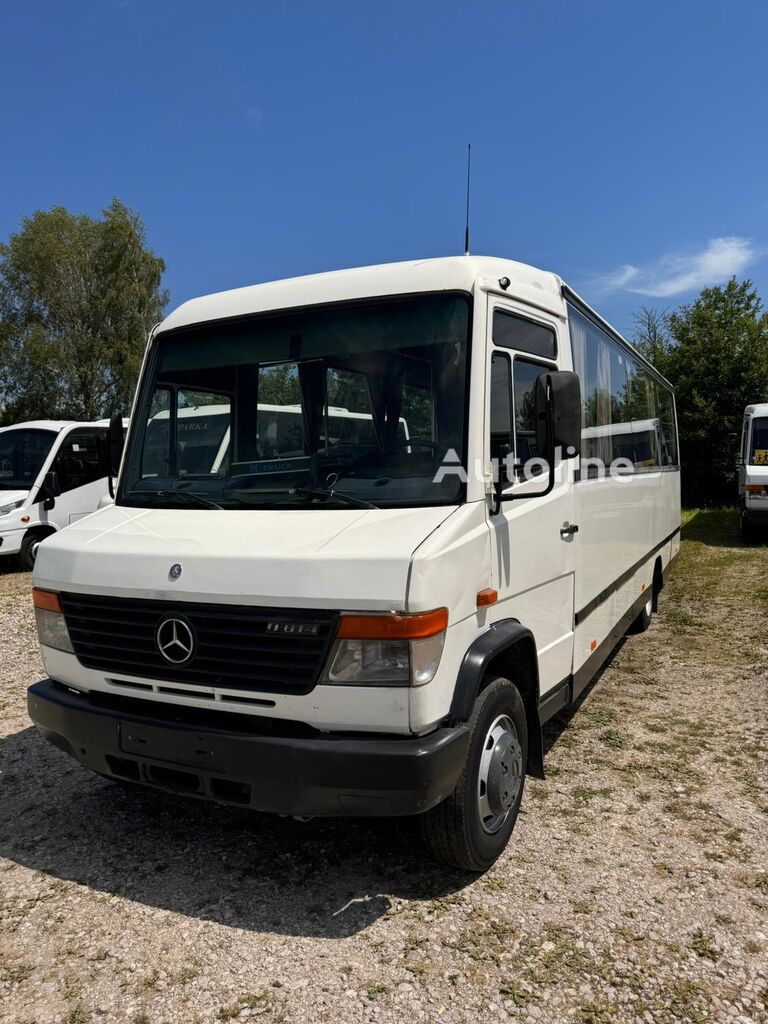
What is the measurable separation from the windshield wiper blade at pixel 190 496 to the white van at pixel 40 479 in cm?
836

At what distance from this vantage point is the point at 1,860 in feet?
12.1

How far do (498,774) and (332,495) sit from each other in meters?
1.45

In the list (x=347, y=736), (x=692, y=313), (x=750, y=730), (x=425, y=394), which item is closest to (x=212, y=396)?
(x=425, y=394)

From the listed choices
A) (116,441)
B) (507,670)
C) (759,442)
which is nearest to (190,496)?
(116,441)

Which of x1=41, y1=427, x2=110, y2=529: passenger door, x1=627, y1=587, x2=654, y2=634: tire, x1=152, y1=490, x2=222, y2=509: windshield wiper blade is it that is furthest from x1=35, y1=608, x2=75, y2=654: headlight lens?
x1=41, y1=427, x2=110, y2=529: passenger door

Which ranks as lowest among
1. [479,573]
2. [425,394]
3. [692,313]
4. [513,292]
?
[479,573]

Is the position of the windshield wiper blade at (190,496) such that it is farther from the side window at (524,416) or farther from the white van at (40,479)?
the white van at (40,479)

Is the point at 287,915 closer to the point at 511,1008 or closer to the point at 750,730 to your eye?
the point at 511,1008

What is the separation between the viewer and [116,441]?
4.39m

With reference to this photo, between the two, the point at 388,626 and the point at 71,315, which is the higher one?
the point at 71,315

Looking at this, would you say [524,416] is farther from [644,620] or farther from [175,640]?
[644,620]

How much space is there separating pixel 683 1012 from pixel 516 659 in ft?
5.07

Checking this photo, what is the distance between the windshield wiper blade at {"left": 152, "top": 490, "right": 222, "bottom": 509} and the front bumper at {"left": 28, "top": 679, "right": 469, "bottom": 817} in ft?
3.04

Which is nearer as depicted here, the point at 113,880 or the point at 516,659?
the point at 113,880
